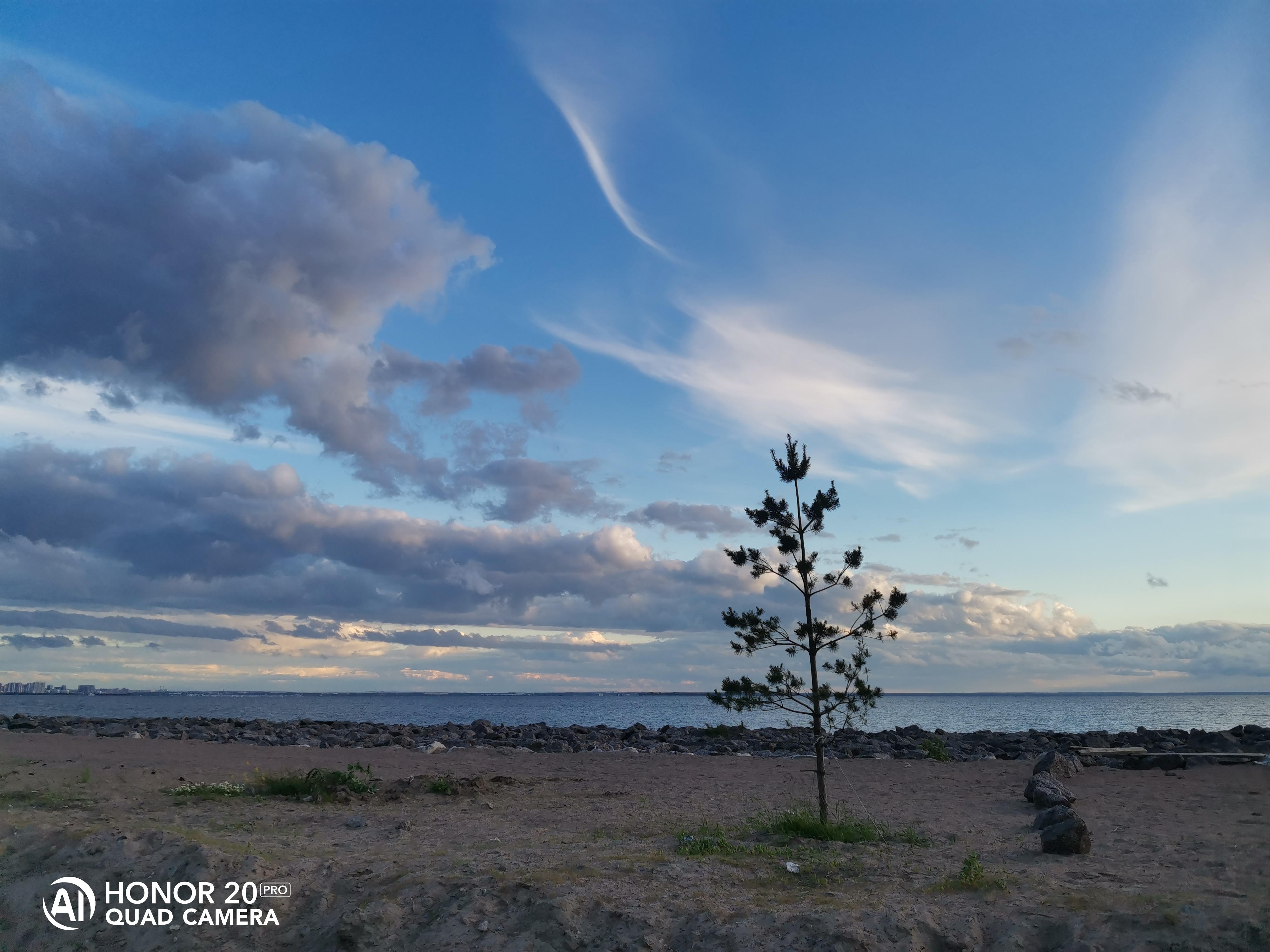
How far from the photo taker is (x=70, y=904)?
30.0 ft

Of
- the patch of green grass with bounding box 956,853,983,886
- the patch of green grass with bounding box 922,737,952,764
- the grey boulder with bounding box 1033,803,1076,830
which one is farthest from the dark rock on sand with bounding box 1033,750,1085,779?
the patch of green grass with bounding box 956,853,983,886

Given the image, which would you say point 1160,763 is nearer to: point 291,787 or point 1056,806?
point 1056,806

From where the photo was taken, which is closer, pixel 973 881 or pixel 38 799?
Answer: pixel 973 881

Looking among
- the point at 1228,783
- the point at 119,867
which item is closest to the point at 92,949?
the point at 119,867

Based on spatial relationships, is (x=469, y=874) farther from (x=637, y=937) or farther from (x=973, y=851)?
(x=973, y=851)

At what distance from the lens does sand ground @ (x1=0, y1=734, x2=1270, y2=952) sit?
7691 millimetres

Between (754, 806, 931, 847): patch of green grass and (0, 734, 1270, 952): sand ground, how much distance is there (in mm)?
362

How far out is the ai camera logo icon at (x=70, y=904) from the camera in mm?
8961

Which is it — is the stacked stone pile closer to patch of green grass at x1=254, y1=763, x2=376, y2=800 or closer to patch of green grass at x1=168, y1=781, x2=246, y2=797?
patch of green grass at x1=254, y1=763, x2=376, y2=800

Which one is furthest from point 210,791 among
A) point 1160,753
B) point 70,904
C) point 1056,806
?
point 1160,753

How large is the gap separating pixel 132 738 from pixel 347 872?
27.5m

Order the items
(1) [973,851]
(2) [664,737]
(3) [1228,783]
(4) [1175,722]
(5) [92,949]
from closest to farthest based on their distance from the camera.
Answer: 1. (5) [92,949]
2. (1) [973,851]
3. (3) [1228,783]
4. (2) [664,737]
5. (4) [1175,722]

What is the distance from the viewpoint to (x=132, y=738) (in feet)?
100

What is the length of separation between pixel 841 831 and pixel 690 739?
77.1ft
